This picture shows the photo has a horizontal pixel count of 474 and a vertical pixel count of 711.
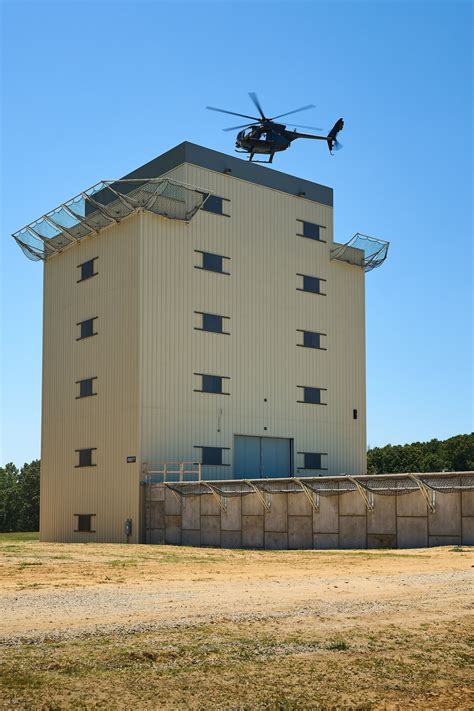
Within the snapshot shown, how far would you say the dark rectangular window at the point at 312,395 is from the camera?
2167 inches

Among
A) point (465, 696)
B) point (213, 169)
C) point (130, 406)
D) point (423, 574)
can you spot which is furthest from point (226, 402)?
point (465, 696)

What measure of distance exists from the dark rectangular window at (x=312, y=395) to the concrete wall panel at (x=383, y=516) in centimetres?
1957

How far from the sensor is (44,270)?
58.8 metres

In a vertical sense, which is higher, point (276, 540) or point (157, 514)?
point (157, 514)

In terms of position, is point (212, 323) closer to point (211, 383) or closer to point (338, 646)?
point (211, 383)

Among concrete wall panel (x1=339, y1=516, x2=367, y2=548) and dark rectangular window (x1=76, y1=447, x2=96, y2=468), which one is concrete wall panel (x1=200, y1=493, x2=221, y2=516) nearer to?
concrete wall panel (x1=339, y1=516, x2=367, y2=548)

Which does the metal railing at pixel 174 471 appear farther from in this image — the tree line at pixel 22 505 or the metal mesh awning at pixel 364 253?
the tree line at pixel 22 505

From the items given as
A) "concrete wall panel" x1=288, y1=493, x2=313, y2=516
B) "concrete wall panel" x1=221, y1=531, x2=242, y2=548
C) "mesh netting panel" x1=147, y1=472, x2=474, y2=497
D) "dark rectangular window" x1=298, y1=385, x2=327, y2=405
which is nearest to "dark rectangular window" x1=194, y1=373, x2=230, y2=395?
"dark rectangular window" x1=298, y1=385, x2=327, y2=405

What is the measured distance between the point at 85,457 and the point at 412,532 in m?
22.9

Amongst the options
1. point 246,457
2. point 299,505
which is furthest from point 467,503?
point 246,457

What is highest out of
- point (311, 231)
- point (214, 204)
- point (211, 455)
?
point (214, 204)

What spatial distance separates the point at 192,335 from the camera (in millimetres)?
50375

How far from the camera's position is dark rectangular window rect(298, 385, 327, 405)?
5503 cm

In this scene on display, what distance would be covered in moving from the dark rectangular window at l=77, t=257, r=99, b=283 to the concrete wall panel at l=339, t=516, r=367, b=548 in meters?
23.7
